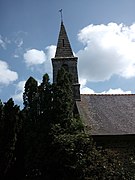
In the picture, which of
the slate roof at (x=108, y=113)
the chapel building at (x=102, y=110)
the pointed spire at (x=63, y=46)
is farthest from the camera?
the pointed spire at (x=63, y=46)

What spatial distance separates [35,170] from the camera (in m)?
16.7

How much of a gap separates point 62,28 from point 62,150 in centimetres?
1694

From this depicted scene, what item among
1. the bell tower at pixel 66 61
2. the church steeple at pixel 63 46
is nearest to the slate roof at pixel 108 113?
the bell tower at pixel 66 61

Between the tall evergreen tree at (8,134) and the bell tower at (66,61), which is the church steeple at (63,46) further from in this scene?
the tall evergreen tree at (8,134)

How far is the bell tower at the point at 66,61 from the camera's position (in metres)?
25.2

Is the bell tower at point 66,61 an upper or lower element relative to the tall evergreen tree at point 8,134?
upper

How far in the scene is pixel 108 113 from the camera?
76.8 ft

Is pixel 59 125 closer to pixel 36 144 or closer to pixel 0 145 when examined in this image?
pixel 36 144

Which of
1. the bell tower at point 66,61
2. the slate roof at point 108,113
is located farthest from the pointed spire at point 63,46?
the slate roof at point 108,113

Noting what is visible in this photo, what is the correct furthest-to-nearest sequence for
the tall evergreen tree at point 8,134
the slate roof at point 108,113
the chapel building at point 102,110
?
1. the slate roof at point 108,113
2. the chapel building at point 102,110
3. the tall evergreen tree at point 8,134

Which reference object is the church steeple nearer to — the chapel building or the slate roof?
the chapel building

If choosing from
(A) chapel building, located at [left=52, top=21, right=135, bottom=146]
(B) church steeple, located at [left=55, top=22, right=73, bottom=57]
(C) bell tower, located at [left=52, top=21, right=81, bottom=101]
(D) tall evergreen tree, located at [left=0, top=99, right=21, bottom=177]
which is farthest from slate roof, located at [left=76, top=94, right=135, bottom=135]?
(D) tall evergreen tree, located at [left=0, top=99, right=21, bottom=177]

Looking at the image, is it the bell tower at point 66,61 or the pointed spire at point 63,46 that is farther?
the pointed spire at point 63,46

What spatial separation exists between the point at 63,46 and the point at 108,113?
874cm
